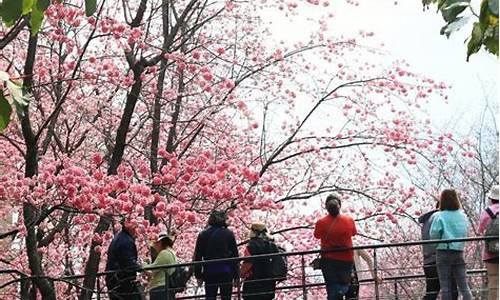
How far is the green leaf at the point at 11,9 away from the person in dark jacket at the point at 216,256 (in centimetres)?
713

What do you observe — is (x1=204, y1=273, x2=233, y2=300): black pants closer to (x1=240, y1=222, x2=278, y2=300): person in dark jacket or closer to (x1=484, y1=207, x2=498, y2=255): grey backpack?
(x1=240, y1=222, x2=278, y2=300): person in dark jacket

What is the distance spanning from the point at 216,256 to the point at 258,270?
0.49 meters

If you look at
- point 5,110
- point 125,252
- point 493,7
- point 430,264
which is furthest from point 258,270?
point 493,7

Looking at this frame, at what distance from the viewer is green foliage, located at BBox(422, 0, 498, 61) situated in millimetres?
2945

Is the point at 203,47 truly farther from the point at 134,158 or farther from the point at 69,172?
the point at 69,172

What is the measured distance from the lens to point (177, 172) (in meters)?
13.5

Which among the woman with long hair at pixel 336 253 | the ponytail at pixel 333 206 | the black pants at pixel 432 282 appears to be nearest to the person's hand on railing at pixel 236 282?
the woman with long hair at pixel 336 253

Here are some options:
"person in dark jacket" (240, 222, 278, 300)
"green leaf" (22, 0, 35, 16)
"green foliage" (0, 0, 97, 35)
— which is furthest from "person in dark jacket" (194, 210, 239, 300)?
"green leaf" (22, 0, 35, 16)

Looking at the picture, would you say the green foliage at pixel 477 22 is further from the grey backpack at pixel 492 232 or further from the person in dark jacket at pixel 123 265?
the person in dark jacket at pixel 123 265

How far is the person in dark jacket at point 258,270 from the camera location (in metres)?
10.2

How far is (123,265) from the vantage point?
33.6ft

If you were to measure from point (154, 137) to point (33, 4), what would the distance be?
11249 mm

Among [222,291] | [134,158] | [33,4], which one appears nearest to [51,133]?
[134,158]

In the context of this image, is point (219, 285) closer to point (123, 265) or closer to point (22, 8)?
point (123, 265)
